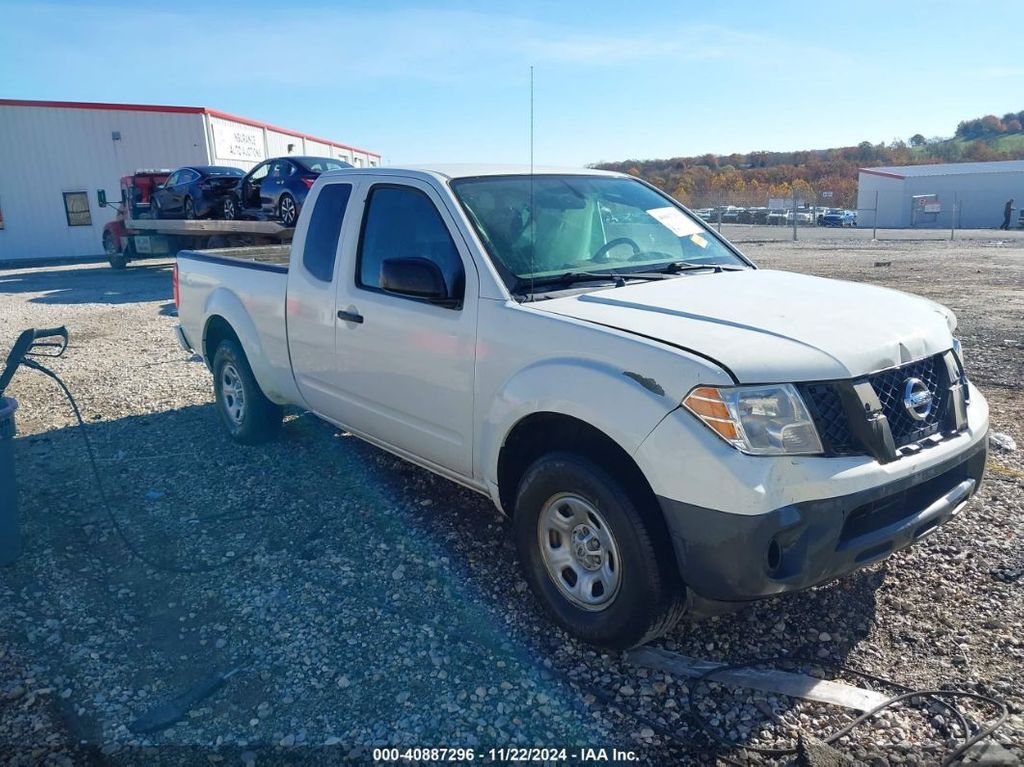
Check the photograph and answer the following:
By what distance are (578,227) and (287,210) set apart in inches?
469

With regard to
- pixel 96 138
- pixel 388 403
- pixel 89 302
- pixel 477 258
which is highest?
pixel 96 138

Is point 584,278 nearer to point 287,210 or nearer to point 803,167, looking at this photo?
point 287,210

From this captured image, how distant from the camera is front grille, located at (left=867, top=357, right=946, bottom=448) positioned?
2877 mm

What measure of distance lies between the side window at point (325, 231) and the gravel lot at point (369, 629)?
4.77 ft

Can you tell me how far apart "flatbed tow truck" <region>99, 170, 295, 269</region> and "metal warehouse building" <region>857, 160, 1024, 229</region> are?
43.4 metres

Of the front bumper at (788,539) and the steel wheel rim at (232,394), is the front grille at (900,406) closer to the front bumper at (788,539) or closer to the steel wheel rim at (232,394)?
the front bumper at (788,539)

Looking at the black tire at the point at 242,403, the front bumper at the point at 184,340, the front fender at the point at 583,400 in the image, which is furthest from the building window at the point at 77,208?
the front fender at the point at 583,400

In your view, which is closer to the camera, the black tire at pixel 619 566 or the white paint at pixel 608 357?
the white paint at pixel 608 357

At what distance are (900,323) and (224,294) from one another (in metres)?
4.52

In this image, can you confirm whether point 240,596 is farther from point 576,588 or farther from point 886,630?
point 886,630

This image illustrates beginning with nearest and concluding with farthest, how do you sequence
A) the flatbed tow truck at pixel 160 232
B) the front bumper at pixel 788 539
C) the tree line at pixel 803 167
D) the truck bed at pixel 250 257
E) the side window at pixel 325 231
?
1. the front bumper at pixel 788 539
2. the side window at pixel 325 231
3. the truck bed at pixel 250 257
4. the flatbed tow truck at pixel 160 232
5. the tree line at pixel 803 167

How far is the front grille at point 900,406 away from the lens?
9.44ft

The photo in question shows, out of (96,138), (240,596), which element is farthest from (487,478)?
(96,138)

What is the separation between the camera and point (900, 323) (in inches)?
124
